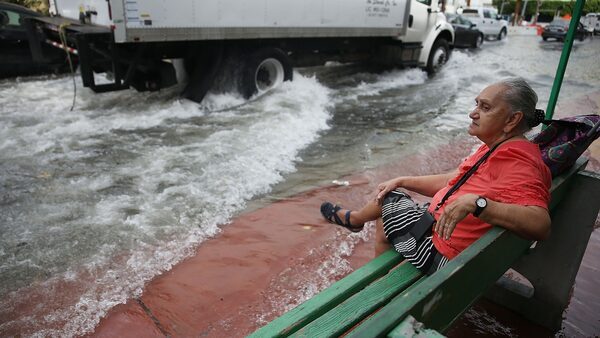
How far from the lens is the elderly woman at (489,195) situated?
1.90 meters

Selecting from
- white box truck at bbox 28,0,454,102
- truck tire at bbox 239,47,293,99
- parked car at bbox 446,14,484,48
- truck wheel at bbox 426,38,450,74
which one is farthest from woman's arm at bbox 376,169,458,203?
parked car at bbox 446,14,484,48

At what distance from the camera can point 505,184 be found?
1.97 metres

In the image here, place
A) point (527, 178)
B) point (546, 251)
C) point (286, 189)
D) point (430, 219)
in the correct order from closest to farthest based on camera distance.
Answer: point (527, 178) → point (430, 219) → point (546, 251) → point (286, 189)

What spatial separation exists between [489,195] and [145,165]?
4.24m

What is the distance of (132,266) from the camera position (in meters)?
3.22

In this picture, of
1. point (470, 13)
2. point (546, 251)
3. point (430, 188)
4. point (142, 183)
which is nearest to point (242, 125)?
point (142, 183)

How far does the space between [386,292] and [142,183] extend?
11.5 feet

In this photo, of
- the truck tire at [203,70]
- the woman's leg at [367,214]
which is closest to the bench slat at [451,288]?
the woman's leg at [367,214]

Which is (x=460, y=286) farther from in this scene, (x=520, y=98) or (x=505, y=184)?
(x=520, y=98)

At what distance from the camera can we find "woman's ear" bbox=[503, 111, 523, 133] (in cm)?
208

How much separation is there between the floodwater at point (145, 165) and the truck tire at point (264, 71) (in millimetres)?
302

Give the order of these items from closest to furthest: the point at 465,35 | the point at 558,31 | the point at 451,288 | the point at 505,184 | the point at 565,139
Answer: the point at 451,288 < the point at 505,184 < the point at 565,139 < the point at 465,35 < the point at 558,31

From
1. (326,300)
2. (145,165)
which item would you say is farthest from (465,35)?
(326,300)

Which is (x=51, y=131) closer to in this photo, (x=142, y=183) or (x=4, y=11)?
(x=142, y=183)
